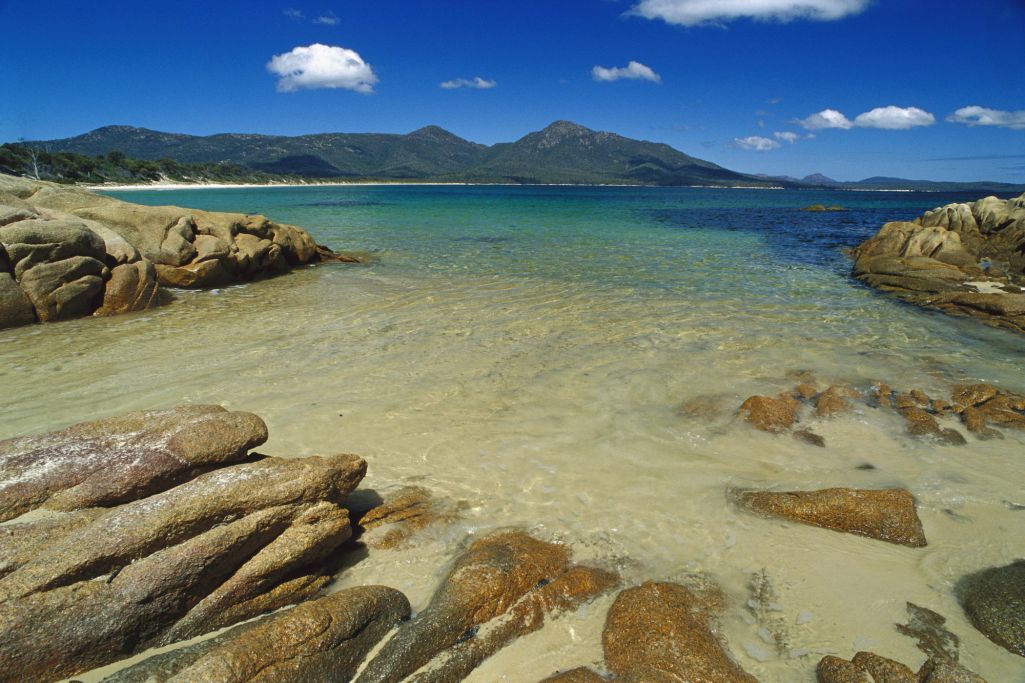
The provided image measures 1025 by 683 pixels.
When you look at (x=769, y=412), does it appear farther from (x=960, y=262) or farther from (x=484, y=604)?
(x=960, y=262)

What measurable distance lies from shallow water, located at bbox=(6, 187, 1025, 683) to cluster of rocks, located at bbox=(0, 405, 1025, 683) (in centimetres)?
20

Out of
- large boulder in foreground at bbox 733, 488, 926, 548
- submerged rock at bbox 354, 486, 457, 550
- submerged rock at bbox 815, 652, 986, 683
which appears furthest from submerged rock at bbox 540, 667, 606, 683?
large boulder in foreground at bbox 733, 488, 926, 548

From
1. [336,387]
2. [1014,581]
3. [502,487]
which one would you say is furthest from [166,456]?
[1014,581]

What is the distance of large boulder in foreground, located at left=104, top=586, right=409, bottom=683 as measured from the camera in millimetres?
2553

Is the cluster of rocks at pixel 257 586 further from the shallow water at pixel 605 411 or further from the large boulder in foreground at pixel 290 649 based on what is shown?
the shallow water at pixel 605 411

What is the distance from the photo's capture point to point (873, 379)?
7855mm

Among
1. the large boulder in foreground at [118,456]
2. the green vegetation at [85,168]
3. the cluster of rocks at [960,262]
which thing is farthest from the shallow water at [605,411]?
the green vegetation at [85,168]

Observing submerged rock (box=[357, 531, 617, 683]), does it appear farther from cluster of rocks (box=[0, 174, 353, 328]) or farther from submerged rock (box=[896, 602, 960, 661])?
cluster of rocks (box=[0, 174, 353, 328])

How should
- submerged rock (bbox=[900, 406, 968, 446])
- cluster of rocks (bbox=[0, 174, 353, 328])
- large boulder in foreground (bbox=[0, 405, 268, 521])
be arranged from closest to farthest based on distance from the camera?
large boulder in foreground (bbox=[0, 405, 268, 521])
submerged rock (bbox=[900, 406, 968, 446])
cluster of rocks (bbox=[0, 174, 353, 328])

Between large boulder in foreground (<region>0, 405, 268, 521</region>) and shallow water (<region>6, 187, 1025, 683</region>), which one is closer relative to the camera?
large boulder in foreground (<region>0, 405, 268, 521</region>)

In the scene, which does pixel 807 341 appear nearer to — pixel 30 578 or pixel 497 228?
pixel 30 578

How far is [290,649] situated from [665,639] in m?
2.10

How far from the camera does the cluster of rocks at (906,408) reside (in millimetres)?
6203

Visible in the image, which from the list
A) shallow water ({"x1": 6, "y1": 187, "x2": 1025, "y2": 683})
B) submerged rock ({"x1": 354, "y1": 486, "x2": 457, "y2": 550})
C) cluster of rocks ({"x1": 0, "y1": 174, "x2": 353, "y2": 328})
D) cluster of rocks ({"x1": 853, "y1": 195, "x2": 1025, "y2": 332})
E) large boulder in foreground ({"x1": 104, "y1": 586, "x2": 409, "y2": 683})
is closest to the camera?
large boulder in foreground ({"x1": 104, "y1": 586, "x2": 409, "y2": 683})
